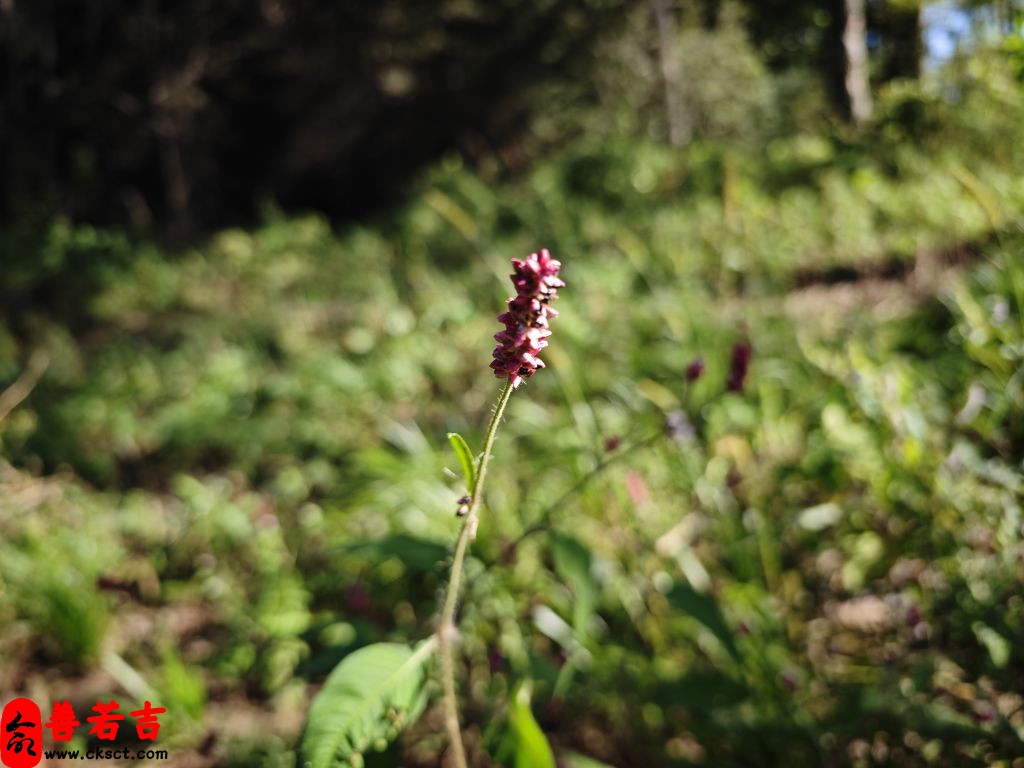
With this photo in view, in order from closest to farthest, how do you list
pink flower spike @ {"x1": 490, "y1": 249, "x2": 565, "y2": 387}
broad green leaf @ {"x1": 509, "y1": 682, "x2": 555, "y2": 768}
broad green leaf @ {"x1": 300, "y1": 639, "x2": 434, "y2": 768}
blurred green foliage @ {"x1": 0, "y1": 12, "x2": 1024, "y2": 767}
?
pink flower spike @ {"x1": 490, "y1": 249, "x2": 565, "y2": 387} < broad green leaf @ {"x1": 300, "y1": 639, "x2": 434, "y2": 768} < broad green leaf @ {"x1": 509, "y1": 682, "x2": 555, "y2": 768} < blurred green foliage @ {"x1": 0, "y1": 12, "x2": 1024, "y2": 767}

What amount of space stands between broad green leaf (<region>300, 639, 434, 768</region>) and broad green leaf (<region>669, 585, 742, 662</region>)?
1.75 feet

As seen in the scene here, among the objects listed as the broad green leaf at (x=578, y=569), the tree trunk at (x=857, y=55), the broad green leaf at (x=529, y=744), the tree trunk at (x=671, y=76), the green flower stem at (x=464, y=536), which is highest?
the tree trunk at (x=671, y=76)

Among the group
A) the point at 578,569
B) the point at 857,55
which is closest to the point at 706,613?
the point at 578,569

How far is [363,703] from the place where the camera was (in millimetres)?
897

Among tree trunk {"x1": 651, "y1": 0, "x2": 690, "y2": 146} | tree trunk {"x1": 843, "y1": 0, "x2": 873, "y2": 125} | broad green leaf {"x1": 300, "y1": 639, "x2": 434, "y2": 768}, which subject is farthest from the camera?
tree trunk {"x1": 651, "y1": 0, "x2": 690, "y2": 146}

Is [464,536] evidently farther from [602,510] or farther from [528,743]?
[602,510]

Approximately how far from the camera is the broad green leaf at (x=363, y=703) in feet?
2.84

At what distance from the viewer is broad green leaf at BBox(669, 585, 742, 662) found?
1.32 meters

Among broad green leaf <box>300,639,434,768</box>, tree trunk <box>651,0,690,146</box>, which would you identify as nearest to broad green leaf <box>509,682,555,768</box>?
broad green leaf <box>300,639,434,768</box>

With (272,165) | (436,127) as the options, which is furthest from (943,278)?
(272,165)

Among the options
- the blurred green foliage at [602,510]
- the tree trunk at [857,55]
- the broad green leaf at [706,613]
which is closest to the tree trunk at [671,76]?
the blurred green foliage at [602,510]

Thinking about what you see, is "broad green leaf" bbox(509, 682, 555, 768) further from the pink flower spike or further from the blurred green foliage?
the pink flower spike

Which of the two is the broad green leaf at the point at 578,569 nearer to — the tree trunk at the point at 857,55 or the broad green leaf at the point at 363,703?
the broad green leaf at the point at 363,703

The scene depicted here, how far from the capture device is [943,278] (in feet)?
12.8
